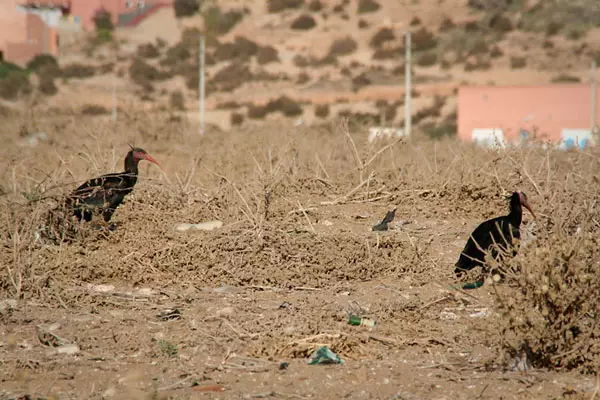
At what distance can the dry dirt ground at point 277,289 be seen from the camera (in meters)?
5.44

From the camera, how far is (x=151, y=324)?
666 centimetres

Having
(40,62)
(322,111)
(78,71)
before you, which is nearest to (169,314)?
(322,111)

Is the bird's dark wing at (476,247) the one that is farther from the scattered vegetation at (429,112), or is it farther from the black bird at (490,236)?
the scattered vegetation at (429,112)

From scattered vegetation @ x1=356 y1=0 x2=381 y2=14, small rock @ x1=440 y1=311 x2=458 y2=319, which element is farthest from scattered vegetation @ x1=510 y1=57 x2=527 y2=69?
small rock @ x1=440 y1=311 x2=458 y2=319

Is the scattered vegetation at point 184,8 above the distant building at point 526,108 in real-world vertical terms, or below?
above

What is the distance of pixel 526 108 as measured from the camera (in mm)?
30625

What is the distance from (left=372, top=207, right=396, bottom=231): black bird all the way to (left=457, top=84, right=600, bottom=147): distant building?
2090 centimetres

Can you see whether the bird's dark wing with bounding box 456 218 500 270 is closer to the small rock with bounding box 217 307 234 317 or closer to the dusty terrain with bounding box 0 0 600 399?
the dusty terrain with bounding box 0 0 600 399

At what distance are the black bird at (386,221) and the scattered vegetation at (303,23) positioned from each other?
44007 mm

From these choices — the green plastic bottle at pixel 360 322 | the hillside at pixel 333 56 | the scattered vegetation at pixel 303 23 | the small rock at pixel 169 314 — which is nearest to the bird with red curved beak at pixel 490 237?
the green plastic bottle at pixel 360 322

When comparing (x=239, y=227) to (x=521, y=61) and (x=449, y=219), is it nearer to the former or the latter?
(x=449, y=219)

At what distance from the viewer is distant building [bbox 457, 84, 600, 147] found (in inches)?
1184

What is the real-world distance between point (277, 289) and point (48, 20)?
48.3 metres

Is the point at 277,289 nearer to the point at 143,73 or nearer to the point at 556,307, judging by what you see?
the point at 556,307
